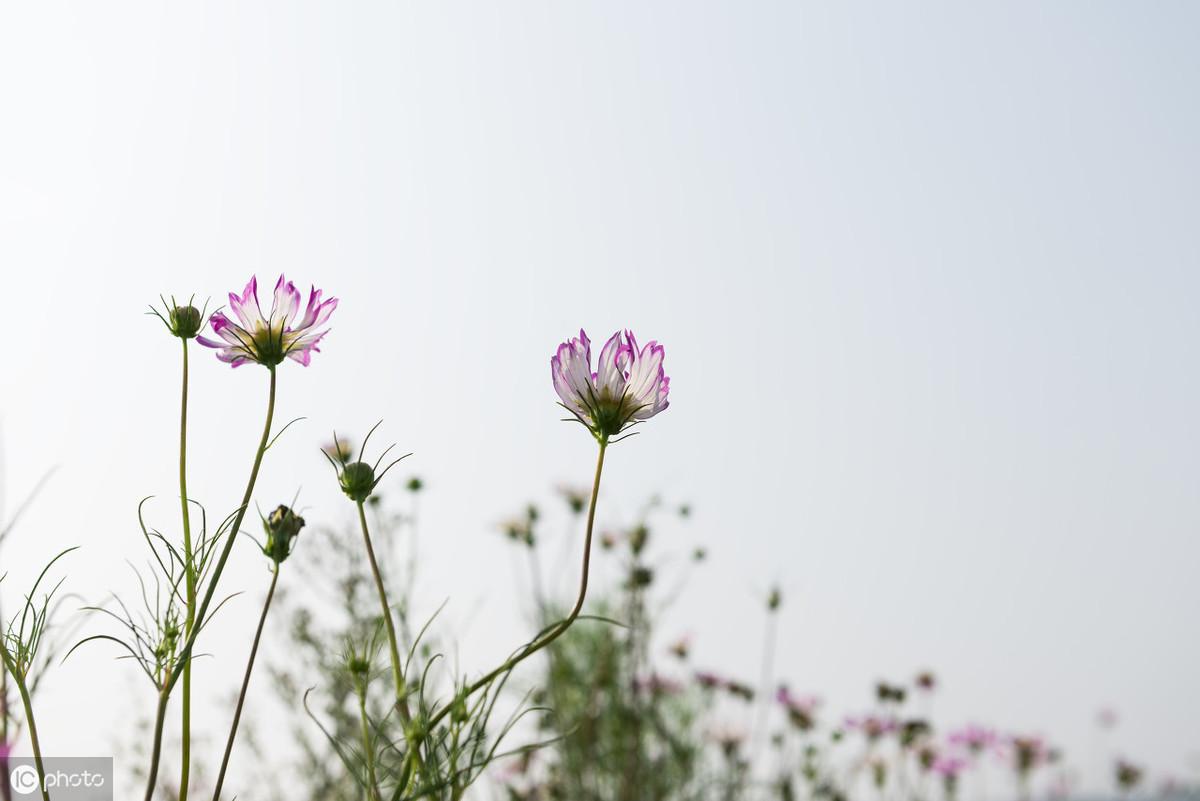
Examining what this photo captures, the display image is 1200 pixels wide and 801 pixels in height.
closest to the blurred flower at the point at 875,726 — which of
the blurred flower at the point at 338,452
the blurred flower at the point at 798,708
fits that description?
the blurred flower at the point at 798,708

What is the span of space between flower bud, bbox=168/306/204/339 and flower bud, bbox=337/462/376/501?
144mm

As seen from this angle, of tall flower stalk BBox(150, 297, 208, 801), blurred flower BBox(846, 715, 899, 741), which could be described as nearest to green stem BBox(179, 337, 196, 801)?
tall flower stalk BBox(150, 297, 208, 801)

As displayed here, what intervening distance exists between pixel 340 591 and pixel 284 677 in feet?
1.79

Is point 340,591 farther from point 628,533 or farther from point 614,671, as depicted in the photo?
point 614,671

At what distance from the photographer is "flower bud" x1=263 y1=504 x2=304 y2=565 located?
2.37ft

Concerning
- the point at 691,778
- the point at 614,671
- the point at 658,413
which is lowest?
the point at 658,413

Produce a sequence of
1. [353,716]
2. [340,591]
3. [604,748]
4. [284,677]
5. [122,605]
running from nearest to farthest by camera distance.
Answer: [122,605], [340,591], [353,716], [284,677], [604,748]

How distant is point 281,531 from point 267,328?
138 mm

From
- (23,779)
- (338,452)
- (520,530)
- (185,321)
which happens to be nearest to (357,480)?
(338,452)

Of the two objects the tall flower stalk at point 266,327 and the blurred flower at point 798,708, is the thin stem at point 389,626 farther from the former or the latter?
the blurred flower at point 798,708

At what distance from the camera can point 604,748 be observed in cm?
296

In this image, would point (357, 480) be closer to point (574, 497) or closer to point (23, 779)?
point (23, 779)

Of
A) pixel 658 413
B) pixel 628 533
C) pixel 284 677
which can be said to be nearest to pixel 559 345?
pixel 658 413

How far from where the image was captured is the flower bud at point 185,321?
2.49ft
